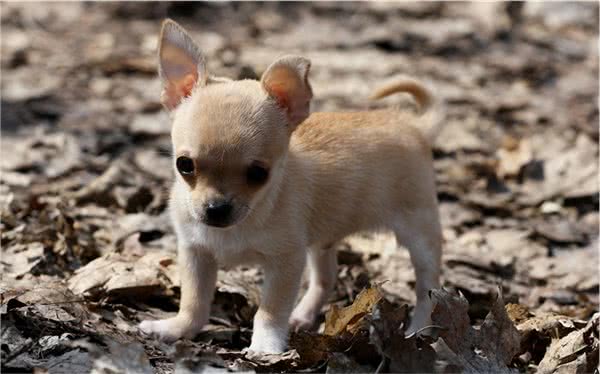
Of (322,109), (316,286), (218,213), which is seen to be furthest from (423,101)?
(322,109)

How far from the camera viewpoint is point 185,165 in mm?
3873

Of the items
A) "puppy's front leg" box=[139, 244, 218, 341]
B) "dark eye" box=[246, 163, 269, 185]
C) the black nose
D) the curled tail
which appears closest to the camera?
the black nose

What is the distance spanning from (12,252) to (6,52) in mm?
4385

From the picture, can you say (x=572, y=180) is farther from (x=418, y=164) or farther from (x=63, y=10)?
(x=63, y=10)

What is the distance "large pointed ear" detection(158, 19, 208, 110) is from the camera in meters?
4.19

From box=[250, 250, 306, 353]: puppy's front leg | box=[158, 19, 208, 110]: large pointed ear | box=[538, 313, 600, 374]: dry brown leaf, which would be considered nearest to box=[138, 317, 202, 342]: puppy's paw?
box=[250, 250, 306, 353]: puppy's front leg

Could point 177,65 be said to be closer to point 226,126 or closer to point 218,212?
point 226,126

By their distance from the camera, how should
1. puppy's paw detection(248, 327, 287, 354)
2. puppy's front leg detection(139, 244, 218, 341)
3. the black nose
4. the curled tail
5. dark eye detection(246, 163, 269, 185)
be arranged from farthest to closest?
the curled tail
puppy's front leg detection(139, 244, 218, 341)
puppy's paw detection(248, 327, 287, 354)
dark eye detection(246, 163, 269, 185)
the black nose

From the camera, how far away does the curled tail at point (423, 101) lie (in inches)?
205

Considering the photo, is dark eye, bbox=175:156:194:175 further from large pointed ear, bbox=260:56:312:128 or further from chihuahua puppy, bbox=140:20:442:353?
Result: large pointed ear, bbox=260:56:312:128

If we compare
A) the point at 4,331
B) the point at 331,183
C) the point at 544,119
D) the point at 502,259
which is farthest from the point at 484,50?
the point at 4,331

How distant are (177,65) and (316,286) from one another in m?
1.50

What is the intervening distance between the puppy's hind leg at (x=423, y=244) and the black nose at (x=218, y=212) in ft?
4.50

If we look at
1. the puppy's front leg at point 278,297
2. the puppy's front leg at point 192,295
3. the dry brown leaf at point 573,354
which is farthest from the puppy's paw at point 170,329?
the dry brown leaf at point 573,354
